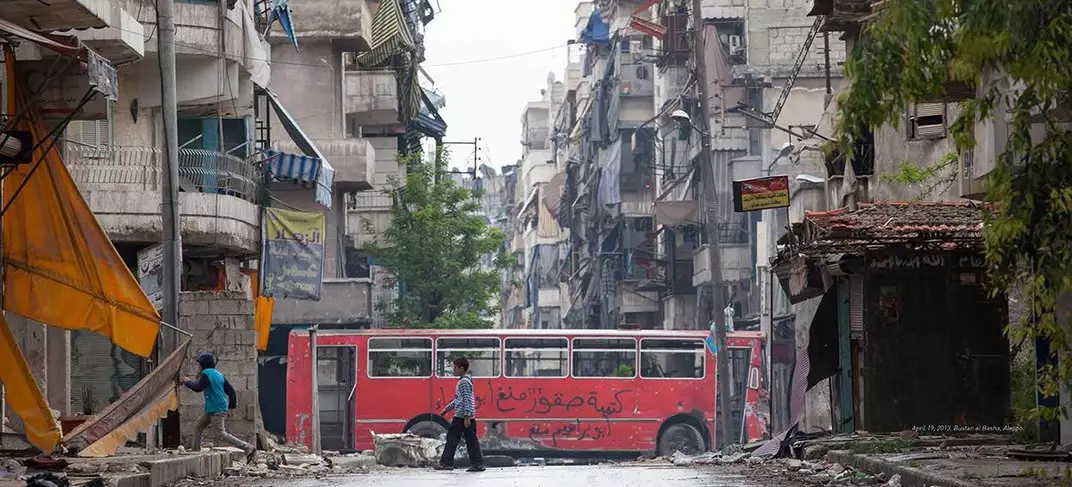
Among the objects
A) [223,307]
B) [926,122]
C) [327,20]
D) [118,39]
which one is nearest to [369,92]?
[327,20]

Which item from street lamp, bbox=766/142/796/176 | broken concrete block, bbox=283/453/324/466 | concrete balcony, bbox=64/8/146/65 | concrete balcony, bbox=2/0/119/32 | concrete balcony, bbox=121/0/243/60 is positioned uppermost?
concrete balcony, bbox=121/0/243/60

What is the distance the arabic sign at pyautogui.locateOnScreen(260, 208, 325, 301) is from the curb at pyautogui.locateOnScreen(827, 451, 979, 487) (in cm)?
1593

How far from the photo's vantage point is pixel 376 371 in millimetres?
35969

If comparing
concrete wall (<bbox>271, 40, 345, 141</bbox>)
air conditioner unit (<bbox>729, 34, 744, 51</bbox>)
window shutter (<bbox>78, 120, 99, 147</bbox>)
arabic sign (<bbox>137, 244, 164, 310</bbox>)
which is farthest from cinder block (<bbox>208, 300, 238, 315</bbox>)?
air conditioner unit (<bbox>729, 34, 744, 51</bbox>)

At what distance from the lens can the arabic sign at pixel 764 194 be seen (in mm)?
26656

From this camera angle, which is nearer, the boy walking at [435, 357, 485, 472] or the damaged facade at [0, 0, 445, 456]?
the damaged facade at [0, 0, 445, 456]

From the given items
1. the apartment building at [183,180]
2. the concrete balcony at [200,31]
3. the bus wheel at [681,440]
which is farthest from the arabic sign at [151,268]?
the bus wheel at [681,440]

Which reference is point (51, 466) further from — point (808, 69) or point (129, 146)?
point (808, 69)

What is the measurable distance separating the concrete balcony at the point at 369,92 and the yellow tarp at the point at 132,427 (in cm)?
2739

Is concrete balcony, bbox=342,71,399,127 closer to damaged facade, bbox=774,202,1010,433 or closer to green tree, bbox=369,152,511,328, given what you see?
green tree, bbox=369,152,511,328

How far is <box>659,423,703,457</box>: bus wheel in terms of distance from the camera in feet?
118

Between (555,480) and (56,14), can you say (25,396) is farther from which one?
(555,480)

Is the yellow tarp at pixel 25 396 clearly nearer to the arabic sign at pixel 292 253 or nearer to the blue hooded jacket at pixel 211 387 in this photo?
the blue hooded jacket at pixel 211 387

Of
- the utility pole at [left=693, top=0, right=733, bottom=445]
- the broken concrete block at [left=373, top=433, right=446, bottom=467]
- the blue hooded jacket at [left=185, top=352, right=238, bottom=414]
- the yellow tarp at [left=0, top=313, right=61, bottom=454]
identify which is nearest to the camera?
the yellow tarp at [left=0, top=313, right=61, bottom=454]
